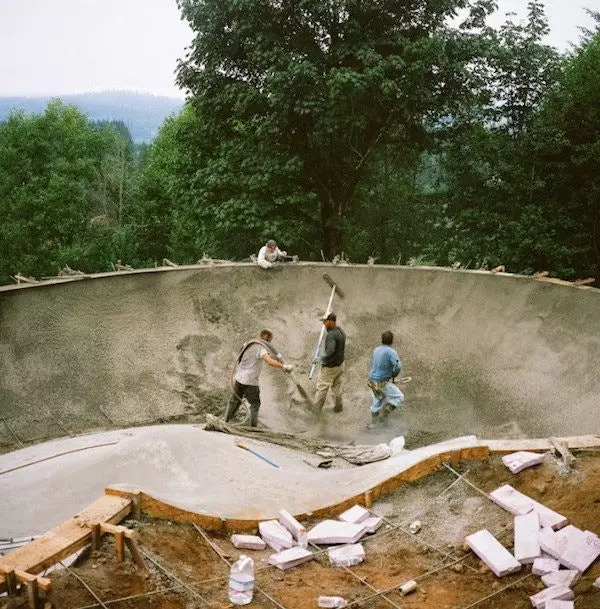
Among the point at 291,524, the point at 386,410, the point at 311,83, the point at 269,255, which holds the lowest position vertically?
the point at 386,410

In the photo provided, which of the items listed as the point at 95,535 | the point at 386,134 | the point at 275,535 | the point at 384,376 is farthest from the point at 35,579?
the point at 386,134

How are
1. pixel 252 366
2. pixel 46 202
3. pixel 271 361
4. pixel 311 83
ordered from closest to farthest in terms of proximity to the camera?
pixel 271 361
pixel 252 366
pixel 311 83
pixel 46 202

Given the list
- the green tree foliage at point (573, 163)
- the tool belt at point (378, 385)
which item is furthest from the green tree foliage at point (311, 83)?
the tool belt at point (378, 385)

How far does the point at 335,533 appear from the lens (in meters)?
4.59

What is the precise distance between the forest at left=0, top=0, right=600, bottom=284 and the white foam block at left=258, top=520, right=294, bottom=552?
936 centimetres

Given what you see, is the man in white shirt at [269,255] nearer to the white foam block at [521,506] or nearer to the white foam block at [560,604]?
the white foam block at [521,506]

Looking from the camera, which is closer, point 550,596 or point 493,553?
point 550,596

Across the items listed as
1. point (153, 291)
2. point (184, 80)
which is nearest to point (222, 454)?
point (153, 291)

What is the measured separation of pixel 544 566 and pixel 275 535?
6.41 feet

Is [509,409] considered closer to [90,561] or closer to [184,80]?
[90,561]

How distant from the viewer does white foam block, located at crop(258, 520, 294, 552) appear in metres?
4.52

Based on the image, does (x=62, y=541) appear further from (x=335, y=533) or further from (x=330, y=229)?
(x=330, y=229)

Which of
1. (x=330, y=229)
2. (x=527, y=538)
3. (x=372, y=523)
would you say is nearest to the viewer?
(x=527, y=538)

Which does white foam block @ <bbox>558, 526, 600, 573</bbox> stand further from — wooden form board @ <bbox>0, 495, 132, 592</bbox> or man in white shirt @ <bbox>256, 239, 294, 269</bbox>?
man in white shirt @ <bbox>256, 239, 294, 269</bbox>
